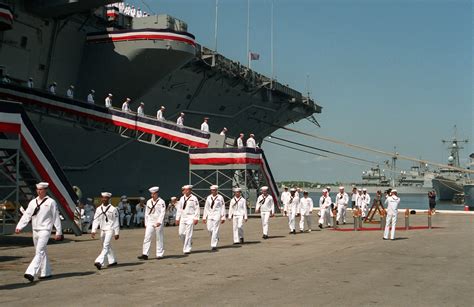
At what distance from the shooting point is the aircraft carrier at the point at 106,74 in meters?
28.3

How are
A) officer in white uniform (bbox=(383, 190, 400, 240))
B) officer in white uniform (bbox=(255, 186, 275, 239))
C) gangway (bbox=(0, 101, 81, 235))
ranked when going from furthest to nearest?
officer in white uniform (bbox=(255, 186, 275, 239)), officer in white uniform (bbox=(383, 190, 400, 240)), gangway (bbox=(0, 101, 81, 235))

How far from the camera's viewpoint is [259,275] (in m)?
10.3

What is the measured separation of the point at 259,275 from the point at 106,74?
25.6m

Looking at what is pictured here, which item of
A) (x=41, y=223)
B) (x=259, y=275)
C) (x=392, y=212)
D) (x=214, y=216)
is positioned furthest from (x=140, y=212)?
(x=259, y=275)

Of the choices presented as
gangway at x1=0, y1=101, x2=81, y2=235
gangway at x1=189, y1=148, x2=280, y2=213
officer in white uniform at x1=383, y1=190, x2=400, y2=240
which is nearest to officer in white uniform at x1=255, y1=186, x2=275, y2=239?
officer in white uniform at x1=383, y1=190, x2=400, y2=240

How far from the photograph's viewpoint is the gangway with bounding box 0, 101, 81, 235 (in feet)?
53.4

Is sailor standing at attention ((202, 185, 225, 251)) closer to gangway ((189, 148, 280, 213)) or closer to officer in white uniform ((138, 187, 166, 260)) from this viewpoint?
officer in white uniform ((138, 187, 166, 260))

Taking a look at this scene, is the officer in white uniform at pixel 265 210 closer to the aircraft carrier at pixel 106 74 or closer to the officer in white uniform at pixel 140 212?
the officer in white uniform at pixel 140 212

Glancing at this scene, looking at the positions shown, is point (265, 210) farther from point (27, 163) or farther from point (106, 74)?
point (106, 74)

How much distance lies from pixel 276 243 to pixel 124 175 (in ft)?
64.0

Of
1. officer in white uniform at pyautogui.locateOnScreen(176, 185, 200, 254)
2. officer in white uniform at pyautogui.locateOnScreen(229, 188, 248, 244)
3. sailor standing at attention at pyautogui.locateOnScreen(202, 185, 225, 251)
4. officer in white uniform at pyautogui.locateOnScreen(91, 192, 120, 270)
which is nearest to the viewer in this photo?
officer in white uniform at pyautogui.locateOnScreen(91, 192, 120, 270)

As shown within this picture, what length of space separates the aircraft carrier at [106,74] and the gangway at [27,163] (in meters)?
8.55

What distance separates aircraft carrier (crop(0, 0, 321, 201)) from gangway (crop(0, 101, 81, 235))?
855 cm

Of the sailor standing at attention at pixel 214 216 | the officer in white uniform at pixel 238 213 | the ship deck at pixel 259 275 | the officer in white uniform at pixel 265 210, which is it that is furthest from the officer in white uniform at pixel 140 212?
the sailor standing at attention at pixel 214 216
